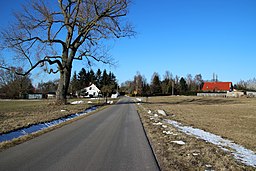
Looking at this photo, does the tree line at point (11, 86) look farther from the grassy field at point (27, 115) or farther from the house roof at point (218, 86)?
the house roof at point (218, 86)

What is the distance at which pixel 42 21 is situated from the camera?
25719 mm

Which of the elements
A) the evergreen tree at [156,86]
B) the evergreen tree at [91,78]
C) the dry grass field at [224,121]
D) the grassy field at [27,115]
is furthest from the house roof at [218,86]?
the grassy field at [27,115]

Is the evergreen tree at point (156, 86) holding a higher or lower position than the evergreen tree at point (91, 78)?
lower

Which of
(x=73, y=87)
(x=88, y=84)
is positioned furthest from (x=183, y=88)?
(x=73, y=87)

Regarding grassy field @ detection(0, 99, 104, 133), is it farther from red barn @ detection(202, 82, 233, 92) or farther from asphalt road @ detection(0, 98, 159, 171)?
red barn @ detection(202, 82, 233, 92)

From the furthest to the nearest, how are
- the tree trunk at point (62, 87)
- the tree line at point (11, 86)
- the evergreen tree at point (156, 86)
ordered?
the evergreen tree at point (156, 86) < the tree line at point (11, 86) < the tree trunk at point (62, 87)

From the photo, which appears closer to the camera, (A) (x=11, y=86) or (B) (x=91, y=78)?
(A) (x=11, y=86)

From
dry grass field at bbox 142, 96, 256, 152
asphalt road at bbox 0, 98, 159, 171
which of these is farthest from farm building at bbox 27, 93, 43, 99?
asphalt road at bbox 0, 98, 159, 171

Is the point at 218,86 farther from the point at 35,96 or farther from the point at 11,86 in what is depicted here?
the point at 11,86

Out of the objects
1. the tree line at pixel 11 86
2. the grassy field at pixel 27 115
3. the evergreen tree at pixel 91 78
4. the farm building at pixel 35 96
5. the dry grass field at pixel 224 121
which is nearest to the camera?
the dry grass field at pixel 224 121

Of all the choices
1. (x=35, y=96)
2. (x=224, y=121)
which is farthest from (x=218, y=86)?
(x=224, y=121)

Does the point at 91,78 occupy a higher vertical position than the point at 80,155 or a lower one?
higher

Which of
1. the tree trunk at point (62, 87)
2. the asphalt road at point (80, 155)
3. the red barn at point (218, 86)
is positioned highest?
the red barn at point (218, 86)

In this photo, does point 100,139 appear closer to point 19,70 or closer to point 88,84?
point 19,70
